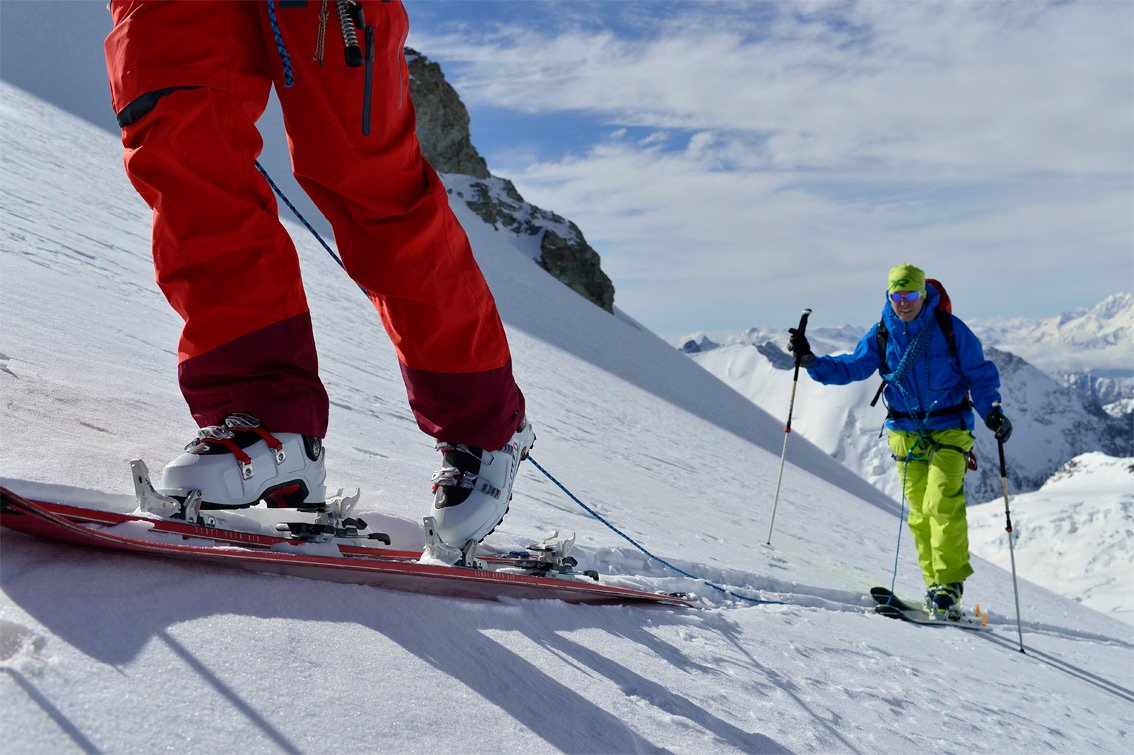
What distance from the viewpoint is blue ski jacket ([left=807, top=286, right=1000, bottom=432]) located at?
4809mm

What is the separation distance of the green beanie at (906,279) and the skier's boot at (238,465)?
3.94m

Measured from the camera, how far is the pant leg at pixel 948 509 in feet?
15.3

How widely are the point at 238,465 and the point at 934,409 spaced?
13.8 feet

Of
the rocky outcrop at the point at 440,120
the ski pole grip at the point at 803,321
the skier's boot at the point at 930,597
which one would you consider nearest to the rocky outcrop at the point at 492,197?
the rocky outcrop at the point at 440,120

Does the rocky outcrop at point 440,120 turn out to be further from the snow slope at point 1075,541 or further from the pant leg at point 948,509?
the snow slope at point 1075,541

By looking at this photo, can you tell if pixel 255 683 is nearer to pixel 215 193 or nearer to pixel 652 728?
pixel 652 728

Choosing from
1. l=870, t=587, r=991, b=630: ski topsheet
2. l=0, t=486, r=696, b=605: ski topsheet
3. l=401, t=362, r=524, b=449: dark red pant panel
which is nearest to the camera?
l=0, t=486, r=696, b=605: ski topsheet

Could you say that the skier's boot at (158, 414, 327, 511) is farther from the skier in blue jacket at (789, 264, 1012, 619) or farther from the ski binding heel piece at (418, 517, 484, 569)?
the skier in blue jacket at (789, 264, 1012, 619)

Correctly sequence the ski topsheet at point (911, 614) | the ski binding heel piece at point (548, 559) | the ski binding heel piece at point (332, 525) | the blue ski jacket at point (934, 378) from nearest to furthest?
the ski binding heel piece at point (332, 525) → the ski binding heel piece at point (548, 559) → the ski topsheet at point (911, 614) → the blue ski jacket at point (934, 378)

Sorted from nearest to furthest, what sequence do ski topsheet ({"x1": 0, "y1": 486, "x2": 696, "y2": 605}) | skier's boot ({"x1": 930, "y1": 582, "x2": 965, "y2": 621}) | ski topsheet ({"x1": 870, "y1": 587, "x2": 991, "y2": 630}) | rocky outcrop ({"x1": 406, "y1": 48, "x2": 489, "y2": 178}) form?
ski topsheet ({"x1": 0, "y1": 486, "x2": 696, "y2": 605}) → ski topsheet ({"x1": 870, "y1": 587, "x2": 991, "y2": 630}) → skier's boot ({"x1": 930, "y1": 582, "x2": 965, "y2": 621}) → rocky outcrop ({"x1": 406, "y1": 48, "x2": 489, "y2": 178})

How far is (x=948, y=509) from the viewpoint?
4.70 metres

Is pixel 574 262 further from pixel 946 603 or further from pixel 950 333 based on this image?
pixel 946 603

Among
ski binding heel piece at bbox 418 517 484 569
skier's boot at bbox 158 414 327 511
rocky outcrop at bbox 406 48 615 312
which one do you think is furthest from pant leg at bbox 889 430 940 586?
rocky outcrop at bbox 406 48 615 312

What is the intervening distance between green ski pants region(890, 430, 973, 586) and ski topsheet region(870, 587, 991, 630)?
0.23 meters
